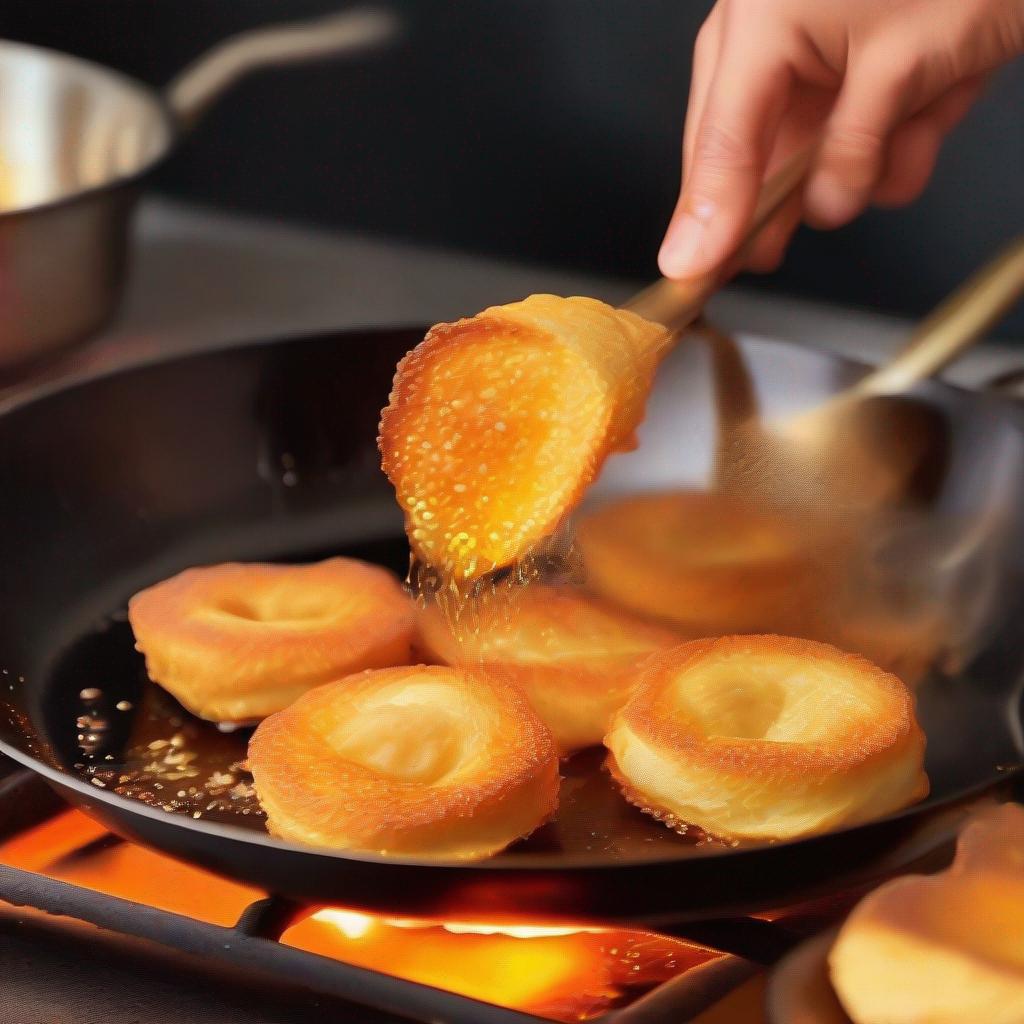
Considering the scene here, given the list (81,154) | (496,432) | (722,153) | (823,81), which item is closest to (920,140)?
(823,81)

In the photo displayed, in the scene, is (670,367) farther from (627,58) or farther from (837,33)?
(627,58)

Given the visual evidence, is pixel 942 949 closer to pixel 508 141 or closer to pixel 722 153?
pixel 722 153

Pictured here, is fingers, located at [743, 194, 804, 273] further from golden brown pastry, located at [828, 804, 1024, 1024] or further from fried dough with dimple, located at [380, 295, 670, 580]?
golden brown pastry, located at [828, 804, 1024, 1024]

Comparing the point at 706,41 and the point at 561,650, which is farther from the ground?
the point at 706,41

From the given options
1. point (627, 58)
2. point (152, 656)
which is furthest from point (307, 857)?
point (627, 58)

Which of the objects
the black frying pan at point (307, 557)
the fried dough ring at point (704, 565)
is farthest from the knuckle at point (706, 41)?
the fried dough ring at point (704, 565)

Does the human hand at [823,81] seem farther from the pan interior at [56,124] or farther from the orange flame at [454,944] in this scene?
the pan interior at [56,124]
